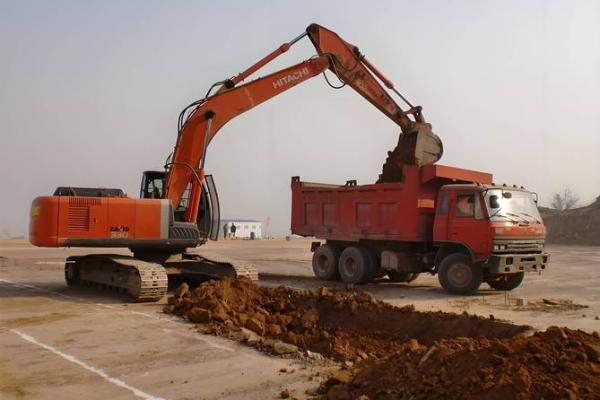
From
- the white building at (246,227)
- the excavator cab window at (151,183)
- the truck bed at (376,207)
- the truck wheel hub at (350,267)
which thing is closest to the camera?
the excavator cab window at (151,183)

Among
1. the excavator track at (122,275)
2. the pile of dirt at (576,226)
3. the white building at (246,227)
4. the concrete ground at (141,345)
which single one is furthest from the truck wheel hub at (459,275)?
the white building at (246,227)

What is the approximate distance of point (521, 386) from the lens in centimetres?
471

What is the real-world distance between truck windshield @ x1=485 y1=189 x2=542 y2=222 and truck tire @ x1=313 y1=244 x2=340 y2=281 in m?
4.85

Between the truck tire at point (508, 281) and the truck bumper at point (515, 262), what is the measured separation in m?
0.79

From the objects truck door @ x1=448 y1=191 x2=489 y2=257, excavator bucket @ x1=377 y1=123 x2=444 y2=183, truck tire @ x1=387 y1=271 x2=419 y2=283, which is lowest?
truck tire @ x1=387 y1=271 x2=419 y2=283

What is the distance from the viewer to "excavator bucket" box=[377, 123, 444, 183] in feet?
52.5

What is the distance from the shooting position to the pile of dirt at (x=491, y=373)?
15.6 ft

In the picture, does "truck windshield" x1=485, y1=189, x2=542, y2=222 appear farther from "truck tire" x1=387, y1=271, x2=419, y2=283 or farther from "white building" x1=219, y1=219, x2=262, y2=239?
"white building" x1=219, y1=219, x2=262, y2=239

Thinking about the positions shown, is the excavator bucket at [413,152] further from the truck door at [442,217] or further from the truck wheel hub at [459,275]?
the truck wheel hub at [459,275]

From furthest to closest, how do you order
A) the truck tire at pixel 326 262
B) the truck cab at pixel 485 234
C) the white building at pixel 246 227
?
1. the white building at pixel 246 227
2. the truck tire at pixel 326 262
3. the truck cab at pixel 485 234

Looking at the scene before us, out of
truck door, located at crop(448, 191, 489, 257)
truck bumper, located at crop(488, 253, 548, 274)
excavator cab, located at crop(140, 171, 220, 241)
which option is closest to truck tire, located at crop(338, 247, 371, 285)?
truck door, located at crop(448, 191, 489, 257)

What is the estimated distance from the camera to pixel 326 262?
16.6 meters

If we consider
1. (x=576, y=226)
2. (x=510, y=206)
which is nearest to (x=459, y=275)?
(x=510, y=206)

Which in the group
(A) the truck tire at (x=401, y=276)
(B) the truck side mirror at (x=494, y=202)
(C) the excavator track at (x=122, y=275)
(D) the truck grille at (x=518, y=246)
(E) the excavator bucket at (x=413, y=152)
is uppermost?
(E) the excavator bucket at (x=413, y=152)
